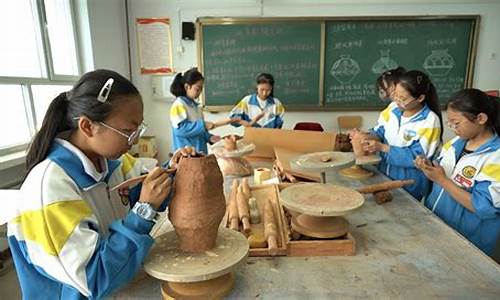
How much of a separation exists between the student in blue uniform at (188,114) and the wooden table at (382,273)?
1.76 meters

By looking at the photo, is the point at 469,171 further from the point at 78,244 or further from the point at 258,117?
the point at 258,117

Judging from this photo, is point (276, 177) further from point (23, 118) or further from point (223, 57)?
point (223, 57)

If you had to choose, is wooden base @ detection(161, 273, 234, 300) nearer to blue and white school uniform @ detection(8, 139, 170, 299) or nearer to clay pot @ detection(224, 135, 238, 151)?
blue and white school uniform @ detection(8, 139, 170, 299)

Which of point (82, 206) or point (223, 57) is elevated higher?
point (223, 57)

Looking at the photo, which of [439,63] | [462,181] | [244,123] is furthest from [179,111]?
[439,63]

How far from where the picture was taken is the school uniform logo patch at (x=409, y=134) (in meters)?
2.08

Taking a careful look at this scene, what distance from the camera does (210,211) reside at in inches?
38.2

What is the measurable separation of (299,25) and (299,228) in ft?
10.7

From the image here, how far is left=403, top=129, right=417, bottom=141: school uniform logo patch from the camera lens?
208 cm

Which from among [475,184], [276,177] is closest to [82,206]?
[276,177]

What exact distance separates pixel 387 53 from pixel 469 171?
285cm

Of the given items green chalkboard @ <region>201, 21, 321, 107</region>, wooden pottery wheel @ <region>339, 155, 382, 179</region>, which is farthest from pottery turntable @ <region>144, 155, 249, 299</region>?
green chalkboard @ <region>201, 21, 321, 107</region>

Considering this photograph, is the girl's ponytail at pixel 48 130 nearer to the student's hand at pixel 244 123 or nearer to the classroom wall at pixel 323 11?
the student's hand at pixel 244 123

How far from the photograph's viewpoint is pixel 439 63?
398cm
